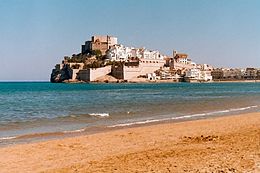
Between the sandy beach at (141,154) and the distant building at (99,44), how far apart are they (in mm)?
152509

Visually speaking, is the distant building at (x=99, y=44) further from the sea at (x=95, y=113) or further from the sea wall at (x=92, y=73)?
the sea at (x=95, y=113)

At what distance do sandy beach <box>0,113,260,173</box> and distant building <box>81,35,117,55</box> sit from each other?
500 feet

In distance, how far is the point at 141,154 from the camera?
9961mm

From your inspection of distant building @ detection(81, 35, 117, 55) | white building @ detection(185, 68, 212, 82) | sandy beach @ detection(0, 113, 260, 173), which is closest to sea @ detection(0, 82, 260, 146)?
sandy beach @ detection(0, 113, 260, 173)

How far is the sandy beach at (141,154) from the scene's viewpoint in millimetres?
8156

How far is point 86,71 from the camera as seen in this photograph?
14200 centimetres

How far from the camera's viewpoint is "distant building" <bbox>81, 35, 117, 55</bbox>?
165375mm

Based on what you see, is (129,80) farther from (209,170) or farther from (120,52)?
(209,170)

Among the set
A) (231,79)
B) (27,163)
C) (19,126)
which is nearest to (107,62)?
(231,79)

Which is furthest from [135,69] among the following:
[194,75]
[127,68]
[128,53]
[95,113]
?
[95,113]

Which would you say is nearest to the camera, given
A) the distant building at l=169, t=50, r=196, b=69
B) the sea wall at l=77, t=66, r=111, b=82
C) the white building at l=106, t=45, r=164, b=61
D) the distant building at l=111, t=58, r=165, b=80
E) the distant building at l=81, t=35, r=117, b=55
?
the sea wall at l=77, t=66, r=111, b=82

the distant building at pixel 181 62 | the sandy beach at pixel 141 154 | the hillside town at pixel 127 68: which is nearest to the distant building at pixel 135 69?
the hillside town at pixel 127 68

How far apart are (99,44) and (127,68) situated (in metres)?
29.0

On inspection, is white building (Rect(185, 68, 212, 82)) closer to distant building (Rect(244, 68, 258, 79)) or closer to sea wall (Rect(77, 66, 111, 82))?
distant building (Rect(244, 68, 258, 79))
